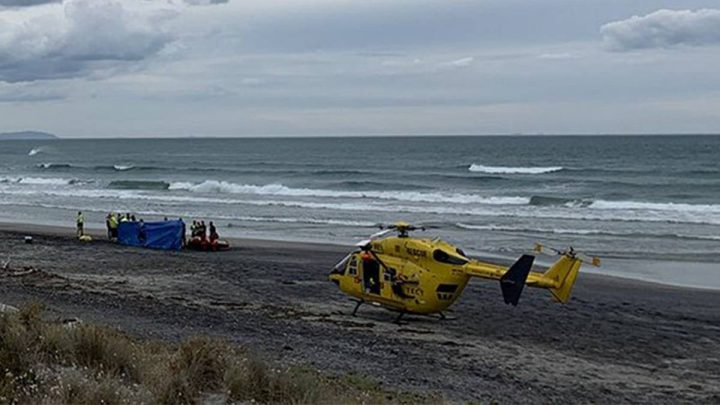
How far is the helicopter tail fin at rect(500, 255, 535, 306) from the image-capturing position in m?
16.0

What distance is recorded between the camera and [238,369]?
371 inches

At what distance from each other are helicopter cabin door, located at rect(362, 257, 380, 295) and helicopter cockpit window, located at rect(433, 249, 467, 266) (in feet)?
4.34

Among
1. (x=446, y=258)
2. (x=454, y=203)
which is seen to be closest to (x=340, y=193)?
(x=454, y=203)

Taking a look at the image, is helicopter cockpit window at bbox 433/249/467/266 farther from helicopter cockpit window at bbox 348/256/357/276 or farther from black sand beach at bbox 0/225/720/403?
helicopter cockpit window at bbox 348/256/357/276

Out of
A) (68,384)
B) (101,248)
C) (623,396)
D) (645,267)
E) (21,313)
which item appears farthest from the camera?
(101,248)

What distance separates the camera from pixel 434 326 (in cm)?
1730

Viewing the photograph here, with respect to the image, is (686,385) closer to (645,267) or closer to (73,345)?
(73,345)

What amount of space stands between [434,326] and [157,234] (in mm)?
14504

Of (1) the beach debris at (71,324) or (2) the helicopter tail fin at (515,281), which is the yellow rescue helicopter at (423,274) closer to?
(2) the helicopter tail fin at (515,281)

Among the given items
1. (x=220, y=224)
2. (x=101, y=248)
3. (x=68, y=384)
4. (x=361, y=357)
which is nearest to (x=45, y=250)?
(x=101, y=248)

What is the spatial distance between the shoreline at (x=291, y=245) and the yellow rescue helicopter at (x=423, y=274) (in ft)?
23.9

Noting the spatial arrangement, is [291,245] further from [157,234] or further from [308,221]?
[308,221]

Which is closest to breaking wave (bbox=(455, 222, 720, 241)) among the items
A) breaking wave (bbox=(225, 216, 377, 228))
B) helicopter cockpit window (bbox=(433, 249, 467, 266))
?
breaking wave (bbox=(225, 216, 377, 228))

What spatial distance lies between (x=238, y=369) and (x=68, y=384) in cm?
179
